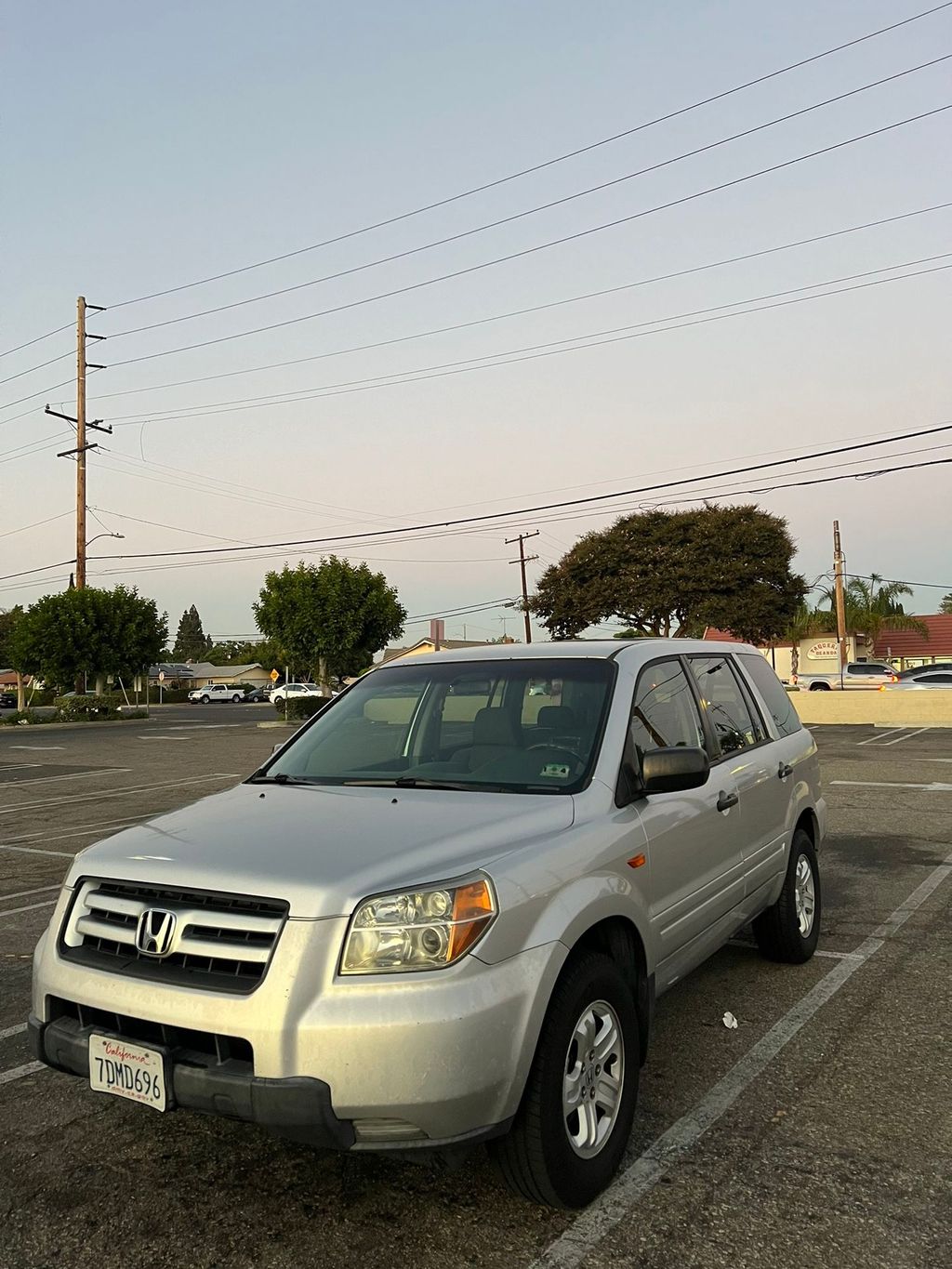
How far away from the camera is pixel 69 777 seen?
19.0m

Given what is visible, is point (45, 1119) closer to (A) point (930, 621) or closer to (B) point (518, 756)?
(B) point (518, 756)

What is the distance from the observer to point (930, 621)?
→ 2589 inches

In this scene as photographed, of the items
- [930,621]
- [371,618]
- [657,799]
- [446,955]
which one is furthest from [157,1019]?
[930,621]

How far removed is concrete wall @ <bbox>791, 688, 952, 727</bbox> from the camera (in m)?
29.2

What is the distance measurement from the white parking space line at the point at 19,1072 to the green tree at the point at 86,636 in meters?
39.5

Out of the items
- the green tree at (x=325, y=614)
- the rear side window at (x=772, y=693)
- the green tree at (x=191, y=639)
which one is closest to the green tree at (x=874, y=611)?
the green tree at (x=325, y=614)

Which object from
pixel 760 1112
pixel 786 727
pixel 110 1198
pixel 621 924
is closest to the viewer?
pixel 110 1198

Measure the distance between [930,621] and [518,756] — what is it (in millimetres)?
67767

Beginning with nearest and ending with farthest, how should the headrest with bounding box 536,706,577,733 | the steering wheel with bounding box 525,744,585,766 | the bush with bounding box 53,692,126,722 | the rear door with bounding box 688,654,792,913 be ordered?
the steering wheel with bounding box 525,744,585,766 < the headrest with bounding box 536,706,577,733 < the rear door with bounding box 688,654,792,913 < the bush with bounding box 53,692,126,722

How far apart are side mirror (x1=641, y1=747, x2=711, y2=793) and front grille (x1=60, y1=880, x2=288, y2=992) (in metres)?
1.51

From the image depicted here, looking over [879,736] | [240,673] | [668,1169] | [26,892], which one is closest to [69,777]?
[26,892]

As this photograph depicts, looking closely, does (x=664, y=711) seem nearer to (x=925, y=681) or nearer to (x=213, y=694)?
(x=925, y=681)

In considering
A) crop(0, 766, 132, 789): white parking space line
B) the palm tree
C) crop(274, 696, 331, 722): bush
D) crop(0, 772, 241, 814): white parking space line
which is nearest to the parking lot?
crop(0, 772, 241, 814): white parking space line

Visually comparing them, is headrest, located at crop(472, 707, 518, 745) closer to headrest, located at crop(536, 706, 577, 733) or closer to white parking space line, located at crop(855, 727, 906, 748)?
headrest, located at crop(536, 706, 577, 733)
